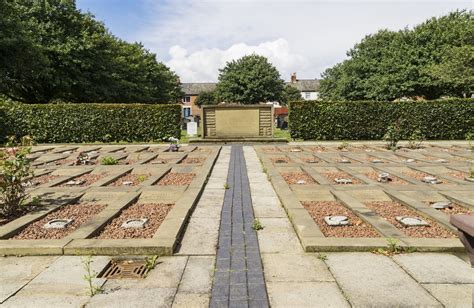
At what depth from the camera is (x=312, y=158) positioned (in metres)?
12.5

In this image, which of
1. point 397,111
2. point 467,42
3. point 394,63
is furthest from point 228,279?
point 394,63


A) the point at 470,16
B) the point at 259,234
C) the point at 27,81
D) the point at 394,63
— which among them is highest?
the point at 470,16

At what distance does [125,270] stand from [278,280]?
5.53ft

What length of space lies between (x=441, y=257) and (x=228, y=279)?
2546 mm

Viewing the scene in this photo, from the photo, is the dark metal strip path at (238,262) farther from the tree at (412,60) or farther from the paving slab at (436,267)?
the tree at (412,60)

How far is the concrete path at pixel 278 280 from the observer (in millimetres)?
3041

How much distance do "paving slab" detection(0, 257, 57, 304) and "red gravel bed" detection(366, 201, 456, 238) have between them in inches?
185

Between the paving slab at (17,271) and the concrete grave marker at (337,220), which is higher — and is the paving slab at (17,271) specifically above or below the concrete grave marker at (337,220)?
below

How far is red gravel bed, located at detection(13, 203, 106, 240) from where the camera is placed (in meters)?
4.68

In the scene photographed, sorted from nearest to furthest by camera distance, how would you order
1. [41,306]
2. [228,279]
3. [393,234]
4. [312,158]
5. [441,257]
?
1. [41,306]
2. [228,279]
3. [441,257]
4. [393,234]
5. [312,158]

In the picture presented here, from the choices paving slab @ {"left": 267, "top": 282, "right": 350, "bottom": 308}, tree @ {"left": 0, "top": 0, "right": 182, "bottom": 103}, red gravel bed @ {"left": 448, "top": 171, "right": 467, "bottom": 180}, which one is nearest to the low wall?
red gravel bed @ {"left": 448, "top": 171, "right": 467, "bottom": 180}

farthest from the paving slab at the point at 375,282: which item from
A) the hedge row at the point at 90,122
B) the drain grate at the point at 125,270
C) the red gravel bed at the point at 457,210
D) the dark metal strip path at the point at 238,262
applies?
the hedge row at the point at 90,122

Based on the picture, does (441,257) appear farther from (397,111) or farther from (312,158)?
(397,111)

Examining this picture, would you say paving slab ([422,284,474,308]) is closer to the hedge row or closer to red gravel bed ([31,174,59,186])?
red gravel bed ([31,174,59,186])
